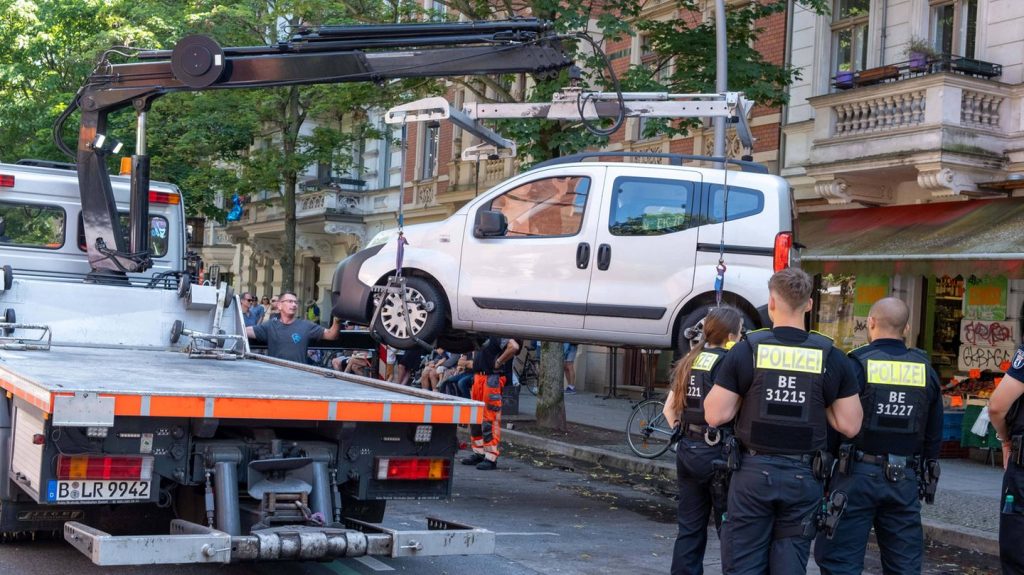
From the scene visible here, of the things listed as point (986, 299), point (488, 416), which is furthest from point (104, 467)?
point (986, 299)

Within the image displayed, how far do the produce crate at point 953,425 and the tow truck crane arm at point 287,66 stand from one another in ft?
26.3

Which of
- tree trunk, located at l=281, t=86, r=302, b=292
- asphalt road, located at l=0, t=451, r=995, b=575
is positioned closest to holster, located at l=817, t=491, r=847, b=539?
asphalt road, located at l=0, t=451, r=995, b=575

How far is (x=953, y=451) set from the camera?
1538 cm

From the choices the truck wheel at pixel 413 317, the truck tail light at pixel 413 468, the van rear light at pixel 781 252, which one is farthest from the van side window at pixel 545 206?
the truck tail light at pixel 413 468

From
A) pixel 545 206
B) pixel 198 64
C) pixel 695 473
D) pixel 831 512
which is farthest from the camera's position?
pixel 545 206

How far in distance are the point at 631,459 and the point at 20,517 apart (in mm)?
8173

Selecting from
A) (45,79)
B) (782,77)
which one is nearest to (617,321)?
(782,77)

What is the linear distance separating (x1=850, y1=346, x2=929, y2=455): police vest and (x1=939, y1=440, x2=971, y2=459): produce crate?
9538 millimetres

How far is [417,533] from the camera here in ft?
21.1

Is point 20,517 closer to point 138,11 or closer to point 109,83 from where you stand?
point 109,83

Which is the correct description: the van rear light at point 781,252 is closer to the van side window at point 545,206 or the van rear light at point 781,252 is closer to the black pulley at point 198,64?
the van side window at point 545,206

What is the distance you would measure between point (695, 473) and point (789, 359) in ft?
4.96

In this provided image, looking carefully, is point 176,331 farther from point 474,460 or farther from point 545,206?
point 474,460

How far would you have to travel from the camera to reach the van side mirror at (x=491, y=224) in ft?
33.9
